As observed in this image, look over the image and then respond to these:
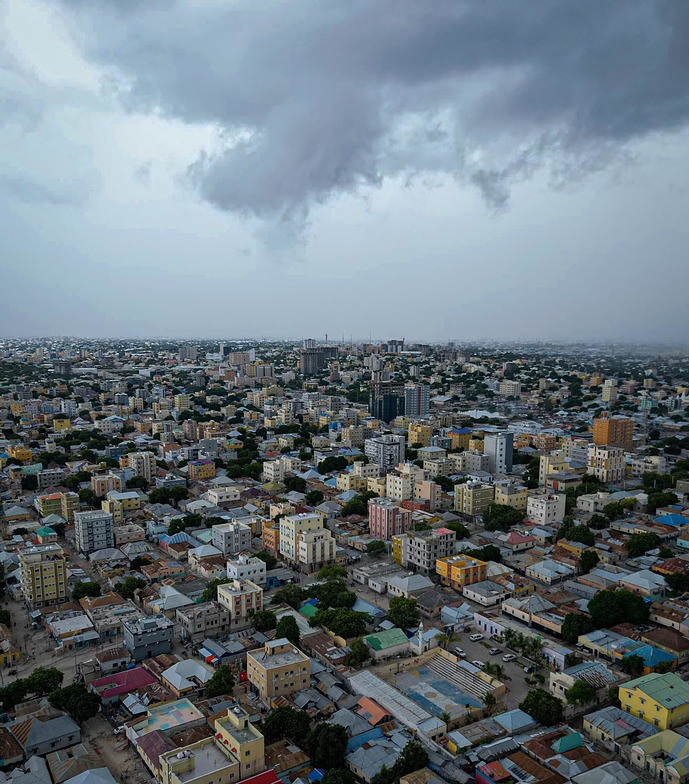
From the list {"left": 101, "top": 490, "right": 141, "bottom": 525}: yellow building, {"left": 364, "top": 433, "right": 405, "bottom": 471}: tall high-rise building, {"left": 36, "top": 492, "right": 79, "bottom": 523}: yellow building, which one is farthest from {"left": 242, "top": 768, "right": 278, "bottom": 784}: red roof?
{"left": 364, "top": 433, "right": 405, "bottom": 471}: tall high-rise building

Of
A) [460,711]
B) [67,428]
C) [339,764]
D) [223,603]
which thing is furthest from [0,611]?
[67,428]

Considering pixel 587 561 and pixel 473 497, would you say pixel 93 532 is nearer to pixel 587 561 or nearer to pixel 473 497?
pixel 473 497

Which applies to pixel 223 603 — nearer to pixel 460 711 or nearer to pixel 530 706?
pixel 460 711

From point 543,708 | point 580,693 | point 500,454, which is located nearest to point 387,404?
point 500,454

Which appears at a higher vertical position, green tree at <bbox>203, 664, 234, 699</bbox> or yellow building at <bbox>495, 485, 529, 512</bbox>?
yellow building at <bbox>495, 485, 529, 512</bbox>

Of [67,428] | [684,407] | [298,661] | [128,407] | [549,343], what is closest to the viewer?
[298,661]

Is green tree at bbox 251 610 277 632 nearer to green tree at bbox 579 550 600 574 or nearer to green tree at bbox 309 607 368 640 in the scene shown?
green tree at bbox 309 607 368 640

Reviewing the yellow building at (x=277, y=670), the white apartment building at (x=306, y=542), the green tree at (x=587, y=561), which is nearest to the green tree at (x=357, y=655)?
the yellow building at (x=277, y=670)
